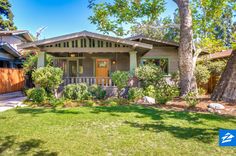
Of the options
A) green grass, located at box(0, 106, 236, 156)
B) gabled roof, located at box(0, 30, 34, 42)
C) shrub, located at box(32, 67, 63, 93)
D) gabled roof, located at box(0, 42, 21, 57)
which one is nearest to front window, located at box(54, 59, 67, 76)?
gabled roof, located at box(0, 42, 21, 57)

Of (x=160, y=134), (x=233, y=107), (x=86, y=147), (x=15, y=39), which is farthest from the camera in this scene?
(x=15, y=39)

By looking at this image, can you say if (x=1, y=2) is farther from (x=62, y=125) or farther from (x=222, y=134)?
(x=222, y=134)

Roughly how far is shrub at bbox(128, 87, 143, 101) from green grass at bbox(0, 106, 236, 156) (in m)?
3.41

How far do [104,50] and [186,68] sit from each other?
4.76 meters

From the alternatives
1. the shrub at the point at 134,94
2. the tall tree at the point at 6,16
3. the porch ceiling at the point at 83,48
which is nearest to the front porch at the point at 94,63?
the porch ceiling at the point at 83,48

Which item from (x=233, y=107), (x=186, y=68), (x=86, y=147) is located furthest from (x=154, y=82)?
(x=86, y=147)

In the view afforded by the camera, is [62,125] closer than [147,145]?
No

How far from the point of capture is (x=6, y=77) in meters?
17.4

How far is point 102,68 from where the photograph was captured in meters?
19.3

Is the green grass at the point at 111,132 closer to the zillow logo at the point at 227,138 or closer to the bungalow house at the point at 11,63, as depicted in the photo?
the zillow logo at the point at 227,138

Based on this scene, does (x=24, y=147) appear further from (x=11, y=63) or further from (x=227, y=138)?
(x=11, y=63)

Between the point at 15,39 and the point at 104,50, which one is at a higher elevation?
the point at 15,39

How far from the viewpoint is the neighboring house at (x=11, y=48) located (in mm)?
21416

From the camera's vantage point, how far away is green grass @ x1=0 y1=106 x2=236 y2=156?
17.9 feet
